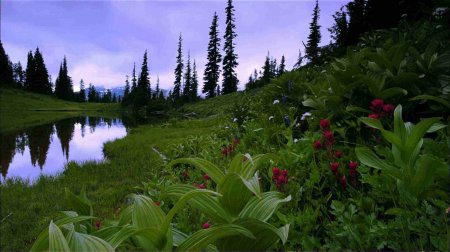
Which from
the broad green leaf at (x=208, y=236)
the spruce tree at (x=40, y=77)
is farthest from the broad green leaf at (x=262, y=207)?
the spruce tree at (x=40, y=77)

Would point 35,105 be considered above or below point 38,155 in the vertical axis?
above

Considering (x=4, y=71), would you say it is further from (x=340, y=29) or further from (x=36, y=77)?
(x=340, y=29)

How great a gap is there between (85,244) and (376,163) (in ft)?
5.51

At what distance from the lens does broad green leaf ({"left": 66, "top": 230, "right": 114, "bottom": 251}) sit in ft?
3.73

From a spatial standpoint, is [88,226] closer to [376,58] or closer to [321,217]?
[321,217]

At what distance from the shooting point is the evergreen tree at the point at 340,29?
11.9 meters

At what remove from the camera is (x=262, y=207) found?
1576 mm

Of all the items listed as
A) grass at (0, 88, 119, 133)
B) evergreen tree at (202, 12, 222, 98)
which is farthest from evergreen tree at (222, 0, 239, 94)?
grass at (0, 88, 119, 133)

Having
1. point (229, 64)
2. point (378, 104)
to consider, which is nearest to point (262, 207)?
point (378, 104)

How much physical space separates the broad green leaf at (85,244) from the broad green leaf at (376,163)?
1.56m

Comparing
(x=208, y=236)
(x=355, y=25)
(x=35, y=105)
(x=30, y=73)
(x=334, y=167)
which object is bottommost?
(x=208, y=236)

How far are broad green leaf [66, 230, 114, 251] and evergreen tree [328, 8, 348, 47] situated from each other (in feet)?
40.0

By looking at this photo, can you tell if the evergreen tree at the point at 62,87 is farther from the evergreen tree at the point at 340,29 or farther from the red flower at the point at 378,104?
the red flower at the point at 378,104

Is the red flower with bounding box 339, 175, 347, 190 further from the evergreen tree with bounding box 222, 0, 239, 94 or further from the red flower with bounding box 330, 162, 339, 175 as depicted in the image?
the evergreen tree with bounding box 222, 0, 239, 94
